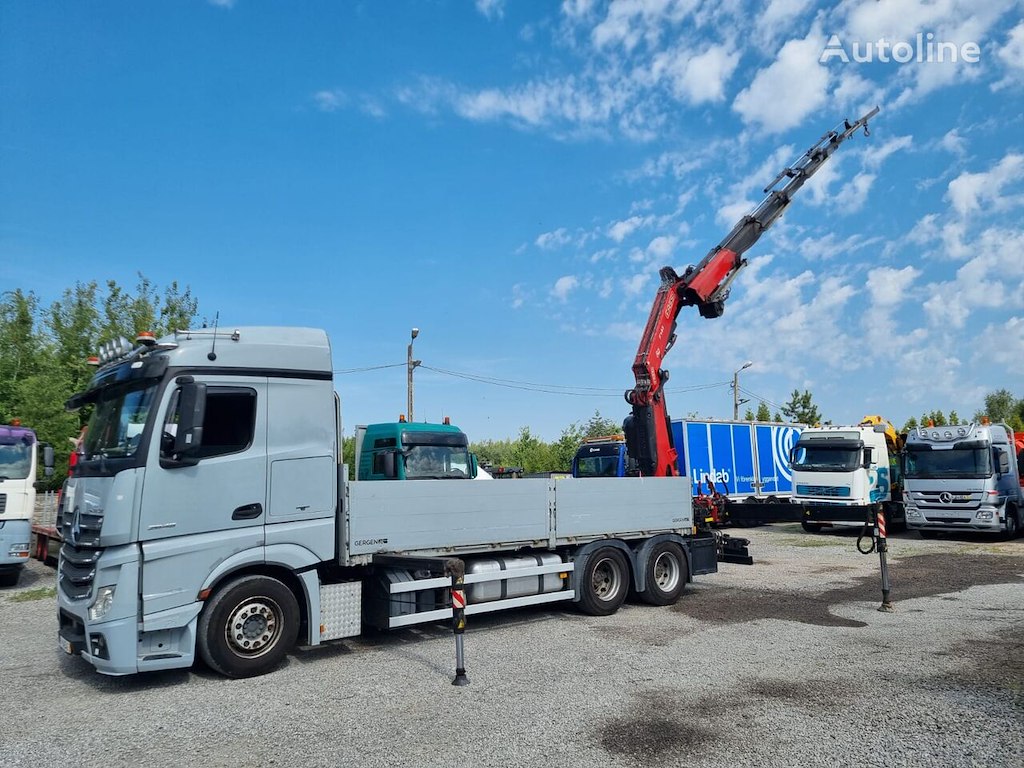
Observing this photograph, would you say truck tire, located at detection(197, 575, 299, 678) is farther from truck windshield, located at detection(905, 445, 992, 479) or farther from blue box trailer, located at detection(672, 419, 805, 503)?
truck windshield, located at detection(905, 445, 992, 479)

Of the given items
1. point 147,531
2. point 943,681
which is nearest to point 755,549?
point 943,681

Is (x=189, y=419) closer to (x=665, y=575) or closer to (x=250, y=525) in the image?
(x=250, y=525)

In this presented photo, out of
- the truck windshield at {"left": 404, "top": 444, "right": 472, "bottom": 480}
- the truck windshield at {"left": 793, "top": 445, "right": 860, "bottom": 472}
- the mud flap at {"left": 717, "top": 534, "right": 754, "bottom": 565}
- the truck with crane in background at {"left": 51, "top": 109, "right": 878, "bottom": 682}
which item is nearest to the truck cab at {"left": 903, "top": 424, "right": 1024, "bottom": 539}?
the truck windshield at {"left": 793, "top": 445, "right": 860, "bottom": 472}

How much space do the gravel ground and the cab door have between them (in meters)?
1.07

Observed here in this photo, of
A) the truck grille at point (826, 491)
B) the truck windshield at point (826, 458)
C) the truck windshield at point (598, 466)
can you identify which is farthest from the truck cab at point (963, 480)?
the truck windshield at point (598, 466)

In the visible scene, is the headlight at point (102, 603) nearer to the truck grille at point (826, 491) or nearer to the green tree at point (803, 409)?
the truck grille at point (826, 491)

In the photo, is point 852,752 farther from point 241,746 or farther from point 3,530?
point 3,530

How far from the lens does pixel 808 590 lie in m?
11.5

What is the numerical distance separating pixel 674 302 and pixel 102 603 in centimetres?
1100

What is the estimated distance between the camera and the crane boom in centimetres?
1340

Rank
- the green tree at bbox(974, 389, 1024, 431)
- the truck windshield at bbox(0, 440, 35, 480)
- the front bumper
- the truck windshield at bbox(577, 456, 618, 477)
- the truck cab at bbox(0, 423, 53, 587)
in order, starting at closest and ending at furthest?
the truck cab at bbox(0, 423, 53, 587) < the truck windshield at bbox(0, 440, 35, 480) < the front bumper < the truck windshield at bbox(577, 456, 618, 477) < the green tree at bbox(974, 389, 1024, 431)

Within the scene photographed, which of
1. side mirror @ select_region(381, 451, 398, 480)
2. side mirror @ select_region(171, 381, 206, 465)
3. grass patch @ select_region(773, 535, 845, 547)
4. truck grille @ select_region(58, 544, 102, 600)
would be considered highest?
side mirror @ select_region(171, 381, 206, 465)

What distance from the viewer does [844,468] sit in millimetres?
20406

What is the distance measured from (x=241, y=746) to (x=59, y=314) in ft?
87.0
